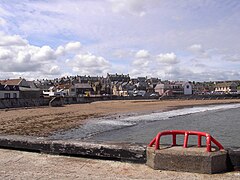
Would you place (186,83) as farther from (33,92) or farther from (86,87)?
(33,92)

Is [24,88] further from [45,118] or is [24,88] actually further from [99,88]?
[99,88]

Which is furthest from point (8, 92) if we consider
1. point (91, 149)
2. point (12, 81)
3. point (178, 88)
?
point (178, 88)

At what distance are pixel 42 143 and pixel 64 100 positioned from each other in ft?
191

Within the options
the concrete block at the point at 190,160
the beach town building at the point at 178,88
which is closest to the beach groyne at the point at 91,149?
the concrete block at the point at 190,160

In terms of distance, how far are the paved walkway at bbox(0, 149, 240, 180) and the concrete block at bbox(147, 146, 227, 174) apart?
11 cm

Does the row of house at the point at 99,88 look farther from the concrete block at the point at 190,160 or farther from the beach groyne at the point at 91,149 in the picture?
the concrete block at the point at 190,160

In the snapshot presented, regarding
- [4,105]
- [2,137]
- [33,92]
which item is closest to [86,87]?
[33,92]

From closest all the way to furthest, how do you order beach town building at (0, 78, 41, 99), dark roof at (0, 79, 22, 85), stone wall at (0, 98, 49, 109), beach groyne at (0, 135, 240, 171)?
beach groyne at (0, 135, 240, 171) → stone wall at (0, 98, 49, 109) → beach town building at (0, 78, 41, 99) → dark roof at (0, 79, 22, 85)

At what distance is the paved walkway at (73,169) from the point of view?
5281mm

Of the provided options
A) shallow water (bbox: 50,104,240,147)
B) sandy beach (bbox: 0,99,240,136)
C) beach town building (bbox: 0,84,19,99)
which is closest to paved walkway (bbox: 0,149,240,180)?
shallow water (bbox: 50,104,240,147)

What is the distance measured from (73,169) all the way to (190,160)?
7.03ft

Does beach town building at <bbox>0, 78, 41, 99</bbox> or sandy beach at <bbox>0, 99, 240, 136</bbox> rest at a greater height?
beach town building at <bbox>0, 78, 41, 99</bbox>

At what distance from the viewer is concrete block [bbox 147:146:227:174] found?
525 cm

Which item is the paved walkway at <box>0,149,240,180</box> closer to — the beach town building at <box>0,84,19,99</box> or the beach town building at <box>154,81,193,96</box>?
the beach town building at <box>0,84,19,99</box>
